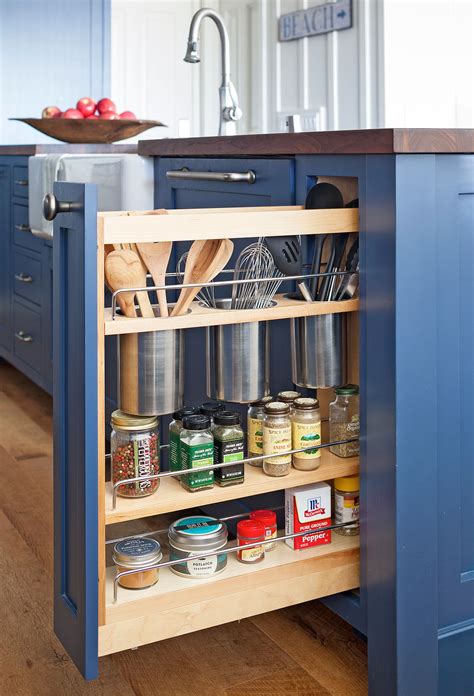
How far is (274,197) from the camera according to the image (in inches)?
65.1

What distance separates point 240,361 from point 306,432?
0.16 metres

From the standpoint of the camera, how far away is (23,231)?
11.7ft

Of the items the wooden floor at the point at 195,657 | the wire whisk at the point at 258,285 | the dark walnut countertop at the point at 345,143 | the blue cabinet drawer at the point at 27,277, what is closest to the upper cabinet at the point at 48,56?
the blue cabinet drawer at the point at 27,277

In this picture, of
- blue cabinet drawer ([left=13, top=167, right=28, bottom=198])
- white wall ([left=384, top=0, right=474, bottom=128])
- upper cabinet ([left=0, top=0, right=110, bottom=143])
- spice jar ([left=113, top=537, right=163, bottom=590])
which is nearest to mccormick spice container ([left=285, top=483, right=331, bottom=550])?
spice jar ([left=113, top=537, right=163, bottom=590])

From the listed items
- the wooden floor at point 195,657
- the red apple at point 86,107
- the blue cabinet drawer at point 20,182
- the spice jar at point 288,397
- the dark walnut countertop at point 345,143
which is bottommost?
the wooden floor at point 195,657

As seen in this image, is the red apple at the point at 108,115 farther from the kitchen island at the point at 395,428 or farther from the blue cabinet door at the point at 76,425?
the blue cabinet door at the point at 76,425

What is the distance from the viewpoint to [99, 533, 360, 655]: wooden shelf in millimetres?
1277

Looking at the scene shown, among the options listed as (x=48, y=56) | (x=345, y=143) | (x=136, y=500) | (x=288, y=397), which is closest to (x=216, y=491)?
(x=136, y=500)

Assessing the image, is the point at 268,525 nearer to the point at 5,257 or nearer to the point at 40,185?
the point at 40,185

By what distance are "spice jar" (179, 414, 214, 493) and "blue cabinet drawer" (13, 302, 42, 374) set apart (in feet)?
6.74

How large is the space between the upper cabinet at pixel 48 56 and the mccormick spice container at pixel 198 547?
159 inches

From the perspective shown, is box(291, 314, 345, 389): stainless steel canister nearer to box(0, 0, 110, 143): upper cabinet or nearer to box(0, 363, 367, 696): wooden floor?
box(0, 363, 367, 696): wooden floor

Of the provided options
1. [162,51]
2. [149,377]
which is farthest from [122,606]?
[162,51]

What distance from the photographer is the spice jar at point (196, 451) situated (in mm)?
1342
